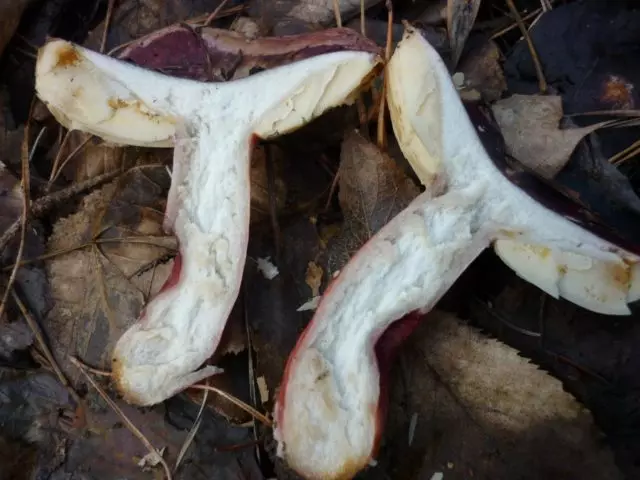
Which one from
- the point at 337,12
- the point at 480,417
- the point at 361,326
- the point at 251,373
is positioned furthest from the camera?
the point at 337,12

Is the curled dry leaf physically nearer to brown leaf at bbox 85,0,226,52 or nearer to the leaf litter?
the leaf litter

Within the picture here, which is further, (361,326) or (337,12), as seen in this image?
(337,12)

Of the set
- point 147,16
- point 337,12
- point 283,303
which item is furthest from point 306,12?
point 283,303

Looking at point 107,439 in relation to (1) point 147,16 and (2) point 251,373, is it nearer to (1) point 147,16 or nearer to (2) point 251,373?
(2) point 251,373

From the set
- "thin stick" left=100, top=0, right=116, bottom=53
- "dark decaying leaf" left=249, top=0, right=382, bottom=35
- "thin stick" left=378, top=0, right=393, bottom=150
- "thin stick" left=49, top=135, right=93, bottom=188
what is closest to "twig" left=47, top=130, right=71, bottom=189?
"thin stick" left=49, top=135, right=93, bottom=188

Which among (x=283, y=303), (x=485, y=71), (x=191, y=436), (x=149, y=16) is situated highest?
(x=149, y=16)

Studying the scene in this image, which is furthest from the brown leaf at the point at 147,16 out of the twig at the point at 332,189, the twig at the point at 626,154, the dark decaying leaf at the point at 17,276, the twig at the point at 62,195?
the twig at the point at 626,154

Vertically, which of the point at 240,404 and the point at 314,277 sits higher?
the point at 314,277
